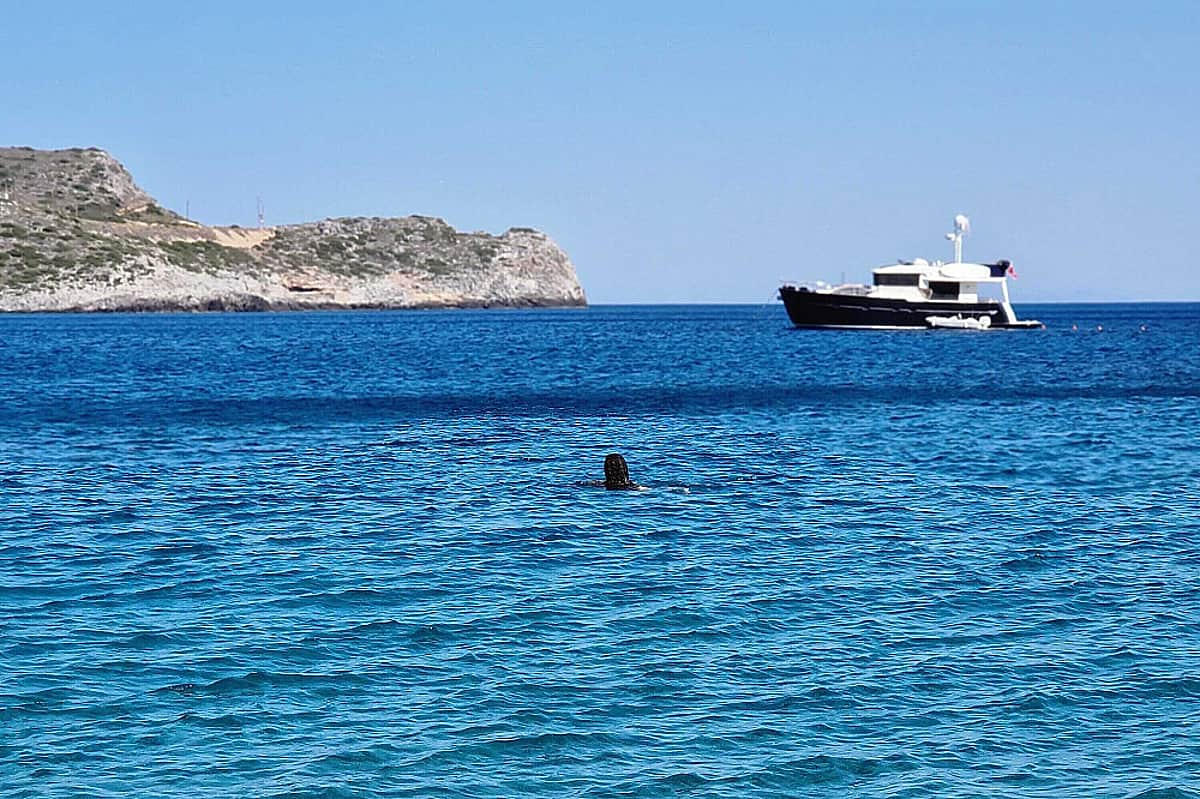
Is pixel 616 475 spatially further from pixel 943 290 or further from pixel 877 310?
pixel 943 290

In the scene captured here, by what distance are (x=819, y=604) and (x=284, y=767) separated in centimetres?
795

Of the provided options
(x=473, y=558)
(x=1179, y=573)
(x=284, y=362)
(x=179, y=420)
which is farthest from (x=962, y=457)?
(x=284, y=362)

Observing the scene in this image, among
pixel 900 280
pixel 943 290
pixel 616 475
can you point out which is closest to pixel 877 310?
pixel 900 280

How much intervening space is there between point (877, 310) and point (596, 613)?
99315mm

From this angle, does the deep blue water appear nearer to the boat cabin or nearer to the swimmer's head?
the swimmer's head

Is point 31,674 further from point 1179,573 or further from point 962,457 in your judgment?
point 962,457

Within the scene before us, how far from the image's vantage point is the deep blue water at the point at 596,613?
492 inches

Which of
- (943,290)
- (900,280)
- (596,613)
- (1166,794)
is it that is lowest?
(1166,794)

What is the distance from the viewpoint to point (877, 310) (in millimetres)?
114250

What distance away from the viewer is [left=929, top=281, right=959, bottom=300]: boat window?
115 m

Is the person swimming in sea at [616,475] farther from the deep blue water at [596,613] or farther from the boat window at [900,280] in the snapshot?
the boat window at [900,280]

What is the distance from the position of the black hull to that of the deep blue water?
72.8 m

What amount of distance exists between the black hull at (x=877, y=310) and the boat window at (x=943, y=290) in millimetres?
806

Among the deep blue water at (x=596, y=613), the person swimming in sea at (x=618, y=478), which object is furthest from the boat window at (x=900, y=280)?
the person swimming in sea at (x=618, y=478)
